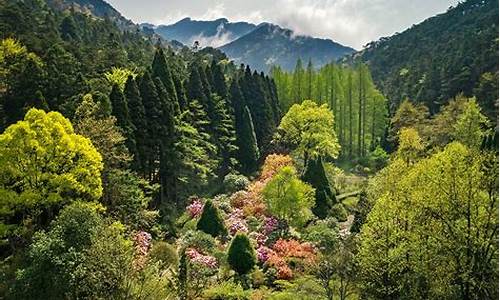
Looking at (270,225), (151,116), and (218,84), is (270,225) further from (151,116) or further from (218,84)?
(218,84)

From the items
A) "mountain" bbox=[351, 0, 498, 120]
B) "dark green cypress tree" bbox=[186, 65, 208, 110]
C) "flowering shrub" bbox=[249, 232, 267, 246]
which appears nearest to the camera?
"flowering shrub" bbox=[249, 232, 267, 246]

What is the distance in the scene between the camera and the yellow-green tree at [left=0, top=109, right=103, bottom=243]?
2267 centimetres

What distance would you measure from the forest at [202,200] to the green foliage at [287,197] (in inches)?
4.2

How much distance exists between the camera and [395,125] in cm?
6538

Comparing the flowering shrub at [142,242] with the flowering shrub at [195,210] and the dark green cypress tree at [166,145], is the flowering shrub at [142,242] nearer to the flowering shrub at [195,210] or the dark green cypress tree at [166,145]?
the dark green cypress tree at [166,145]

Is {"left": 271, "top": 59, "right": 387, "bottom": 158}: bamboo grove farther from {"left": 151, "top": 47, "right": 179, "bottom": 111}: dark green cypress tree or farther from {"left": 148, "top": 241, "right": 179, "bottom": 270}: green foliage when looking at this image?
{"left": 148, "top": 241, "right": 179, "bottom": 270}: green foliage

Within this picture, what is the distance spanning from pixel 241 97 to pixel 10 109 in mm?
30287

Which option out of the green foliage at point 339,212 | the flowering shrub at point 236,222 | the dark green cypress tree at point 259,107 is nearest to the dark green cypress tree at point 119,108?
the flowering shrub at point 236,222

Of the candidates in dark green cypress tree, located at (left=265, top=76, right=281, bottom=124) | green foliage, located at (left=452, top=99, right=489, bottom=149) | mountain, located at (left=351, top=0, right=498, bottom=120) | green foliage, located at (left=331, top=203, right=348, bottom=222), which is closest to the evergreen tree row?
dark green cypress tree, located at (left=265, top=76, right=281, bottom=124)

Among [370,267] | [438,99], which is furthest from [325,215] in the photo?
[438,99]

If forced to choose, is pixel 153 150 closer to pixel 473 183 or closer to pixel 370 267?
pixel 370 267

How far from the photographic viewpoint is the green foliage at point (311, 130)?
50.8 meters

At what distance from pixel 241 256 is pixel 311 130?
25507 mm

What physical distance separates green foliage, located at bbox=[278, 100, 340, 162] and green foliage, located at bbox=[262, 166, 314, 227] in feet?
49.5
